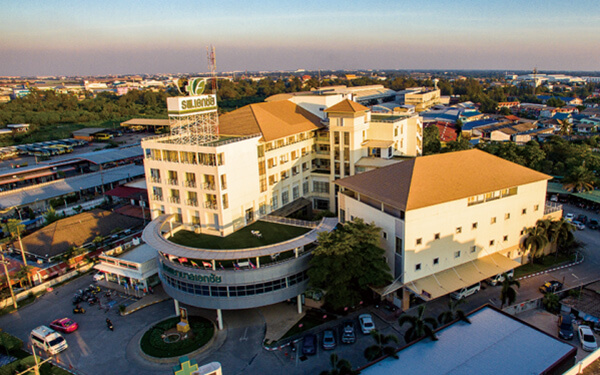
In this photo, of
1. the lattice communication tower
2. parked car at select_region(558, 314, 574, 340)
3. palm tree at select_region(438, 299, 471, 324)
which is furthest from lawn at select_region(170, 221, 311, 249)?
parked car at select_region(558, 314, 574, 340)

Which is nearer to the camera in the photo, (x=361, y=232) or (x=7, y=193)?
(x=361, y=232)

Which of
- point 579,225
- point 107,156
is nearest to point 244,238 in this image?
point 579,225

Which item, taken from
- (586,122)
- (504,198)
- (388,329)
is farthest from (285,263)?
(586,122)

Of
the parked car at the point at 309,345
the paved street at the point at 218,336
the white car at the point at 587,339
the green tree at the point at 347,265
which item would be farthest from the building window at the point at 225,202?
the white car at the point at 587,339

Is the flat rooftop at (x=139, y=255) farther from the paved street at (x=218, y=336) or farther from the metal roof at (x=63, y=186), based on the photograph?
the metal roof at (x=63, y=186)

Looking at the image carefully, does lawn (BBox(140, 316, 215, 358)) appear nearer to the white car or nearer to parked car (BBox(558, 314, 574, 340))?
parked car (BBox(558, 314, 574, 340))

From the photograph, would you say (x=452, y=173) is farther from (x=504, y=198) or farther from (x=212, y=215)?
(x=212, y=215)
